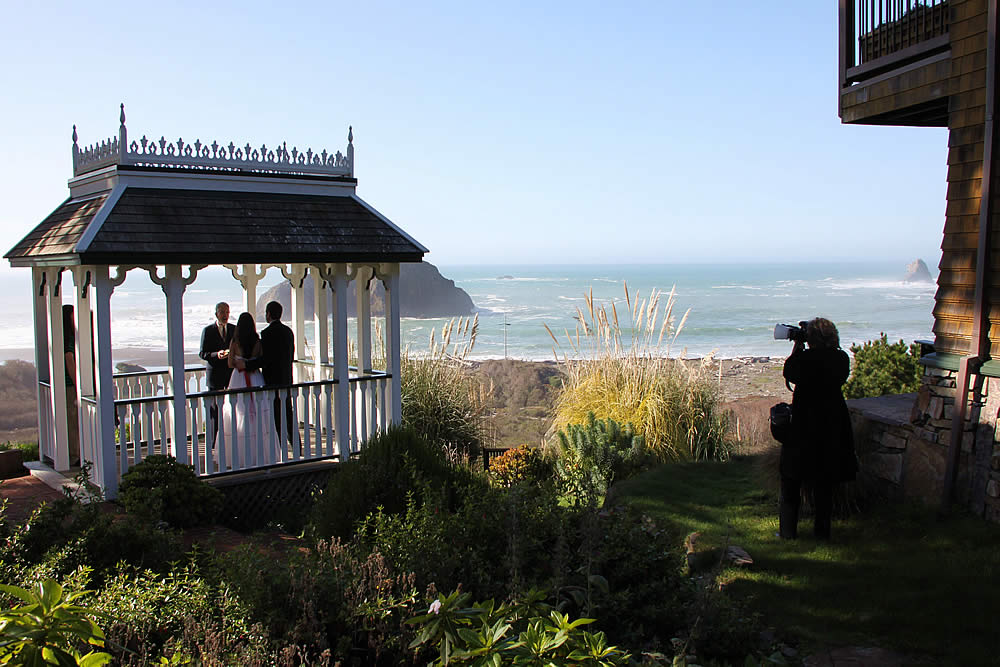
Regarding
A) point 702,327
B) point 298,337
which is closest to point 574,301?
point 702,327

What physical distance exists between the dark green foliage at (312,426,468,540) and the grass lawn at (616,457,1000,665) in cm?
219

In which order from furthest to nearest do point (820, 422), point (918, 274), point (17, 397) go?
1. point (918, 274)
2. point (17, 397)
3. point (820, 422)

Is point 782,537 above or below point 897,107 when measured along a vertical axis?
below

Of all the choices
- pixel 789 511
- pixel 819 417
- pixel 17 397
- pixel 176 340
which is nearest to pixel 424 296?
pixel 17 397

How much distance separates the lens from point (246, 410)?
9.23 metres

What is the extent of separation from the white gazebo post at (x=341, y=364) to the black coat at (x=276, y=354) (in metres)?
0.56

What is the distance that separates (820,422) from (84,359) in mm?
7967

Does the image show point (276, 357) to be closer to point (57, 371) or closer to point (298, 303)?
point (298, 303)

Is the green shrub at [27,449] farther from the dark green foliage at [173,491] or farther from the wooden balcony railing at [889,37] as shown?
the wooden balcony railing at [889,37]

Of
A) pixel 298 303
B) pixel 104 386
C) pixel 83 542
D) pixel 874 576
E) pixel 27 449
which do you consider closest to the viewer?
pixel 83 542

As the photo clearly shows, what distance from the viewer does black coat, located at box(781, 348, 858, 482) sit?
642 cm

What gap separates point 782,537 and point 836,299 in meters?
77.3

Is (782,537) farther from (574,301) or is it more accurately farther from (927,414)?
(574,301)

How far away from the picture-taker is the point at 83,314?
9.23 meters
